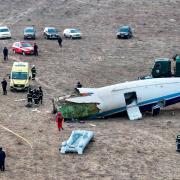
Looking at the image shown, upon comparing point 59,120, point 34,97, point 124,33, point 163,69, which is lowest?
point 124,33

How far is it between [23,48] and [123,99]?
71.8ft

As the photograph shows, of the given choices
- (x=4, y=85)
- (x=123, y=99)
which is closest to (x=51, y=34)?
(x=4, y=85)

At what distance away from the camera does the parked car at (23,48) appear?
59.4m

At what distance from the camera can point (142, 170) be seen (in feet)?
98.4

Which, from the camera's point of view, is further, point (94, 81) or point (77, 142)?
point (94, 81)

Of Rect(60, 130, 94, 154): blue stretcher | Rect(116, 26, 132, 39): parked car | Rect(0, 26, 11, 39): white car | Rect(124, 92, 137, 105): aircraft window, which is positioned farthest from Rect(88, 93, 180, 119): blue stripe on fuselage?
Rect(0, 26, 11, 39): white car

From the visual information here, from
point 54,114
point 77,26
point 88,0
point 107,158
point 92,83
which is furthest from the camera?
point 88,0

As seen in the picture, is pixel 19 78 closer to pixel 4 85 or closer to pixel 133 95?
pixel 4 85

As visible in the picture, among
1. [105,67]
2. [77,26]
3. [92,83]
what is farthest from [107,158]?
[77,26]

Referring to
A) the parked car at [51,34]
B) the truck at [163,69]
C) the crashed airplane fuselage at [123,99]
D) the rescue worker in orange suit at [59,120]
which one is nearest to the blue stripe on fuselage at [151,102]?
the crashed airplane fuselage at [123,99]

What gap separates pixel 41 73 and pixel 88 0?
1454 inches

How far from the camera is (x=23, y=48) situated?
2352 inches

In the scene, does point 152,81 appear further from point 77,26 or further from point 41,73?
point 77,26

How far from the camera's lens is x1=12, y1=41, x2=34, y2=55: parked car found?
59.4 metres
